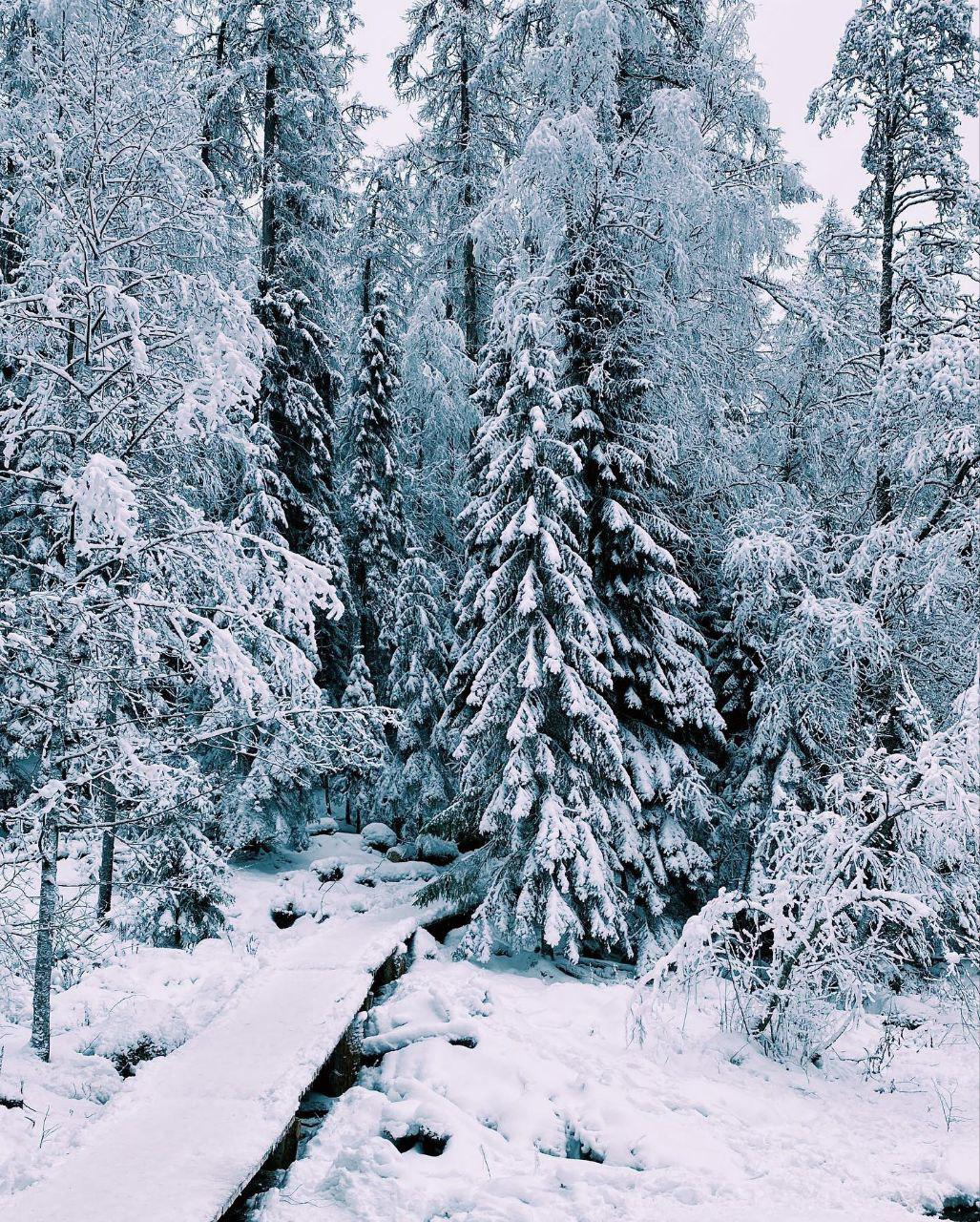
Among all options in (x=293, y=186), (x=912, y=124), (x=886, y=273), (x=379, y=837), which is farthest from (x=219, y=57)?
(x=379, y=837)

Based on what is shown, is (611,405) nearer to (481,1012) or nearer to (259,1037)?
(481,1012)

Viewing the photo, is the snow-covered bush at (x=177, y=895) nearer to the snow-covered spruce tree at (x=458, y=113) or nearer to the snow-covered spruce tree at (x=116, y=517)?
the snow-covered spruce tree at (x=116, y=517)

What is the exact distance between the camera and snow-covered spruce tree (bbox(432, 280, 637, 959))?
10.6 metres

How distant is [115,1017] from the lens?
8312 millimetres

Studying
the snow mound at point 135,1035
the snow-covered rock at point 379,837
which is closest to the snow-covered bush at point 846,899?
the snow mound at point 135,1035

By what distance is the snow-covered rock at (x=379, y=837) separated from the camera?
19250 mm

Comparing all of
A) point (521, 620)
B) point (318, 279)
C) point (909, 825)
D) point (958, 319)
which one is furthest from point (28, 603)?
point (318, 279)

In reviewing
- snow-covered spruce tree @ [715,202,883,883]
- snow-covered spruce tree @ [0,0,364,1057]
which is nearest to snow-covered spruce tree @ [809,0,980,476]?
snow-covered spruce tree @ [715,202,883,883]

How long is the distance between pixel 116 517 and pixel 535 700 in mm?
6704

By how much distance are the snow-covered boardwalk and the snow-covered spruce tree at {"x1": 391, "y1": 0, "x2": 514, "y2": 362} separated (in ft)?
47.6

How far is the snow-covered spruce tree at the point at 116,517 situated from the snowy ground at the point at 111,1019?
0.55 metres

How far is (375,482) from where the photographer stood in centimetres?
2108

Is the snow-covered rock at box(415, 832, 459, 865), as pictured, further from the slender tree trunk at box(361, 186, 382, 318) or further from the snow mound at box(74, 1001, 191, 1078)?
the slender tree trunk at box(361, 186, 382, 318)

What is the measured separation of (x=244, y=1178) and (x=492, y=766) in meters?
6.68
